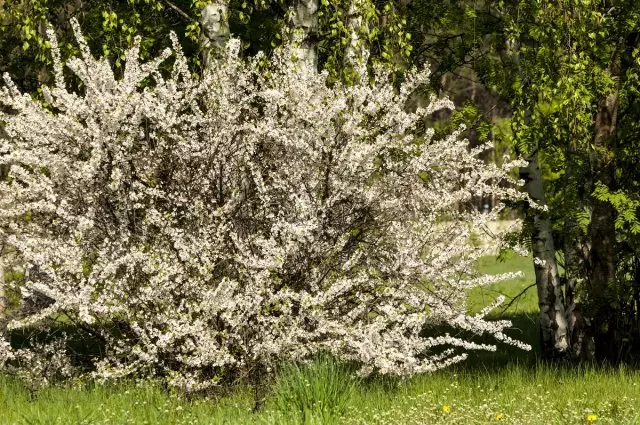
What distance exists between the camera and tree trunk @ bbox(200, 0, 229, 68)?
951 centimetres

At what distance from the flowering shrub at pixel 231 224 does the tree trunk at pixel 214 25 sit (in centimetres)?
118

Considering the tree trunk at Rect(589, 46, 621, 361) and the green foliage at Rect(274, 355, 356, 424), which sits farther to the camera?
the tree trunk at Rect(589, 46, 621, 361)

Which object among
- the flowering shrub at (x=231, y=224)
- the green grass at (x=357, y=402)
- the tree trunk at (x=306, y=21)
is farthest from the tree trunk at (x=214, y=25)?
the green grass at (x=357, y=402)

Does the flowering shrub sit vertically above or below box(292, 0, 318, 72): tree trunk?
below

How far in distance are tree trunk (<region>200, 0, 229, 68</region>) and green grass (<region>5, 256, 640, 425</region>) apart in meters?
3.56

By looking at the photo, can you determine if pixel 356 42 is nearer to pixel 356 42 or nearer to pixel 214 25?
pixel 356 42

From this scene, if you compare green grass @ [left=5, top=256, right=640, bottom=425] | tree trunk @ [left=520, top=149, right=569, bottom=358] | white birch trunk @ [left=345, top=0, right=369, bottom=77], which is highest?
white birch trunk @ [left=345, top=0, right=369, bottom=77]

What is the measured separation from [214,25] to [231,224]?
2.52 m

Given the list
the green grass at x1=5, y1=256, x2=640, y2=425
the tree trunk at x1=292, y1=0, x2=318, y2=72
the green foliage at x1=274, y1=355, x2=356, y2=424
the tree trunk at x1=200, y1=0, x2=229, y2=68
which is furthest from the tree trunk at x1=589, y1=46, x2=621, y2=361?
the tree trunk at x1=200, y1=0, x2=229, y2=68

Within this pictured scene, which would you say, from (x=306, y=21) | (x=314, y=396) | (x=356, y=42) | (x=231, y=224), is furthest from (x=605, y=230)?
(x=314, y=396)

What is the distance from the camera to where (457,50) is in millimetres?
11656

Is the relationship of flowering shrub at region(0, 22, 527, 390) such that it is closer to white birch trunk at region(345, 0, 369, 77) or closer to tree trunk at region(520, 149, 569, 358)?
Answer: white birch trunk at region(345, 0, 369, 77)

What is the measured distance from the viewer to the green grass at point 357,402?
6.68 m

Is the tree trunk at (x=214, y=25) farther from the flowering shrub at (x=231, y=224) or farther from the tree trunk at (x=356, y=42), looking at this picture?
the tree trunk at (x=356, y=42)
